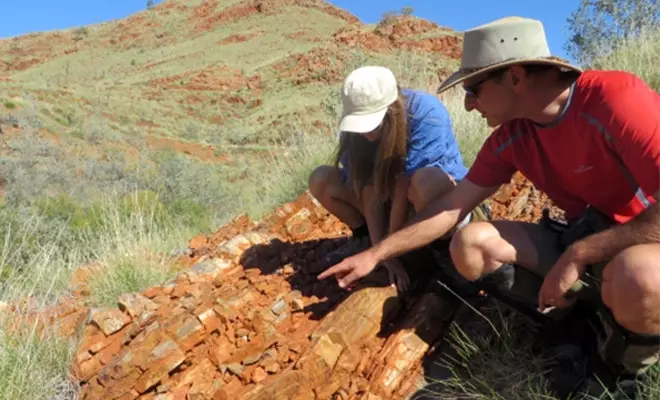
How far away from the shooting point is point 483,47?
86.7 inches

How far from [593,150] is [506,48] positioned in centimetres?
45

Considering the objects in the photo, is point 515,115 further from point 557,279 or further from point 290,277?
point 290,277

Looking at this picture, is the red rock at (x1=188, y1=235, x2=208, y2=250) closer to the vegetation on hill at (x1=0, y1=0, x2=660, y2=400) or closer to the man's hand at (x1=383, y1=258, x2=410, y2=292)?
the vegetation on hill at (x1=0, y1=0, x2=660, y2=400)

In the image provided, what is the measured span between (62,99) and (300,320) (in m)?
22.6

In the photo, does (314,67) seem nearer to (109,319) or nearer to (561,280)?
(109,319)

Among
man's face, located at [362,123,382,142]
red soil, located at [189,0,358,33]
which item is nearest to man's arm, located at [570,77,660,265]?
man's face, located at [362,123,382,142]

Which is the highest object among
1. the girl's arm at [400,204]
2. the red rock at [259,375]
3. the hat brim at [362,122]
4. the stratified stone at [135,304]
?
the hat brim at [362,122]

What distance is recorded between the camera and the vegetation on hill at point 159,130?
4016mm

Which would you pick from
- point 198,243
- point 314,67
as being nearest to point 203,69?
point 314,67

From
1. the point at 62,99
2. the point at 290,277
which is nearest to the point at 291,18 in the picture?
the point at 62,99

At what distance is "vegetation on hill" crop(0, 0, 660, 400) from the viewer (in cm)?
402

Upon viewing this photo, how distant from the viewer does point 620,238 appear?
1.97 metres

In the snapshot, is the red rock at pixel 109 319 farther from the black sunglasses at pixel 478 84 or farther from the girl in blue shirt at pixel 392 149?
the black sunglasses at pixel 478 84

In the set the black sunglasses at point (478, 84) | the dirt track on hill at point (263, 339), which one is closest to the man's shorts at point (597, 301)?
the dirt track on hill at point (263, 339)
